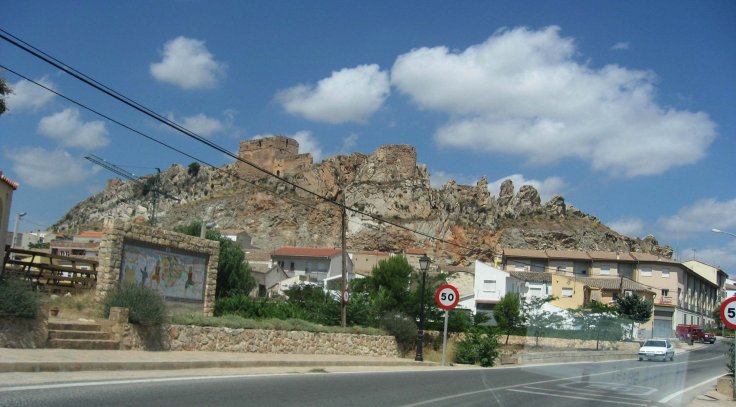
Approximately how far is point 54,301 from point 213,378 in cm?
788

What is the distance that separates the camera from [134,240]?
20.2 meters

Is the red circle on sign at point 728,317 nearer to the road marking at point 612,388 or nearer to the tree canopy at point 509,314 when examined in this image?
the road marking at point 612,388

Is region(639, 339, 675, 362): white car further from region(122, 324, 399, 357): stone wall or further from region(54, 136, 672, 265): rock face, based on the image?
region(54, 136, 672, 265): rock face

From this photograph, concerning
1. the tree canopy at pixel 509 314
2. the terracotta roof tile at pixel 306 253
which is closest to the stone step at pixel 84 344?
the tree canopy at pixel 509 314

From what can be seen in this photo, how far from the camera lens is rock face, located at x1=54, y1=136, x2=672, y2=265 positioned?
382 ft

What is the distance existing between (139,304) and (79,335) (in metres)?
1.94

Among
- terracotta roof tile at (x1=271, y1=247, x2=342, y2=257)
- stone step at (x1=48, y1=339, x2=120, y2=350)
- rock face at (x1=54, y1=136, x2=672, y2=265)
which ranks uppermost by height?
rock face at (x1=54, y1=136, x2=672, y2=265)

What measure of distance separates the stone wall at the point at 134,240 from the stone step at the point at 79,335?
3.08m

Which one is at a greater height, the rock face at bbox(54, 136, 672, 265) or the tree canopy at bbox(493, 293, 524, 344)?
the rock face at bbox(54, 136, 672, 265)

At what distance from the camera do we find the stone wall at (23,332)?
13500 mm

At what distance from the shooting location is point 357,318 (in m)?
32.5

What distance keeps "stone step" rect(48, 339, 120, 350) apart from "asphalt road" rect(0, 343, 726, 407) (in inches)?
134

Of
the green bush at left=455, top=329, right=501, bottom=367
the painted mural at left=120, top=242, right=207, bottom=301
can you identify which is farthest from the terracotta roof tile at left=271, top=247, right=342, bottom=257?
the painted mural at left=120, top=242, right=207, bottom=301

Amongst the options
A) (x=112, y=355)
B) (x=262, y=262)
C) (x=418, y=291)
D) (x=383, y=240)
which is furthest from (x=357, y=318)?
(x=383, y=240)
